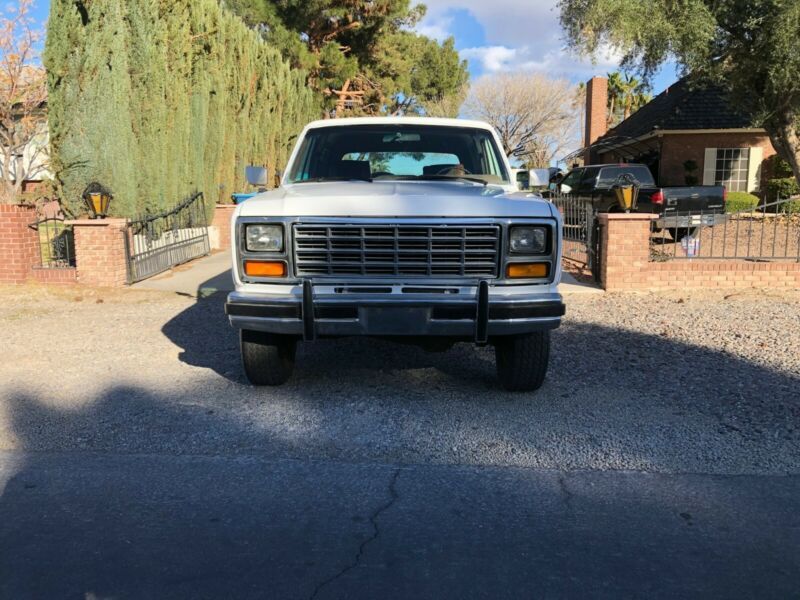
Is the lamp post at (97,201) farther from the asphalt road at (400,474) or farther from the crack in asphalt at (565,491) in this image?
the crack in asphalt at (565,491)

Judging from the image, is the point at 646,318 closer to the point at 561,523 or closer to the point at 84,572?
the point at 561,523

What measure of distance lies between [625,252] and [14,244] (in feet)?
28.4

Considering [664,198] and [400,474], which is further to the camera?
[664,198]

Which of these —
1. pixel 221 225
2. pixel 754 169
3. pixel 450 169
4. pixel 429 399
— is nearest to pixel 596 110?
pixel 754 169

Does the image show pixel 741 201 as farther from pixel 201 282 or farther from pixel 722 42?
pixel 201 282

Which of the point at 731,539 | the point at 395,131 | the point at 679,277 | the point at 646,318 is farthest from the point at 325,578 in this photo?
the point at 679,277

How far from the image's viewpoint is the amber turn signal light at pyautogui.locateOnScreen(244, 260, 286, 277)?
457cm

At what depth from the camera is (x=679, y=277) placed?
384 inches

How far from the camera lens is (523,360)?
5082 mm

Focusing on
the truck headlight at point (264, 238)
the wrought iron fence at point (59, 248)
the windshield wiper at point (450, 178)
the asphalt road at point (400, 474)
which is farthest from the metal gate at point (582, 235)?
the wrought iron fence at point (59, 248)

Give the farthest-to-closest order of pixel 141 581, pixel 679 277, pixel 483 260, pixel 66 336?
pixel 679 277 → pixel 66 336 → pixel 483 260 → pixel 141 581

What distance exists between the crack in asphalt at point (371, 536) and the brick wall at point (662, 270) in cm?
653

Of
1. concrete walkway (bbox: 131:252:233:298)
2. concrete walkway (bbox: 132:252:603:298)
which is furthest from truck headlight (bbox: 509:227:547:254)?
concrete walkway (bbox: 131:252:233:298)

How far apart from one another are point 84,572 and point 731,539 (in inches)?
111
